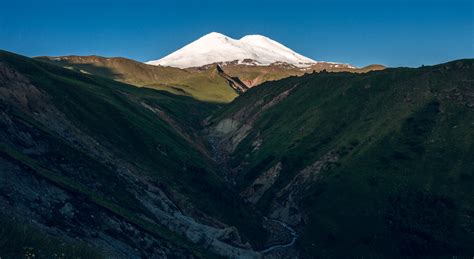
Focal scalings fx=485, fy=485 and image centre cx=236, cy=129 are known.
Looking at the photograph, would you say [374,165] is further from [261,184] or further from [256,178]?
[256,178]

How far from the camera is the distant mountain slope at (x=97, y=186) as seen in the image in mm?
32938

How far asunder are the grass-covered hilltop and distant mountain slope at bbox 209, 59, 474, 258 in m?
0.27

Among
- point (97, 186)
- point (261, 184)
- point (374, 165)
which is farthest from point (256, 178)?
point (97, 186)

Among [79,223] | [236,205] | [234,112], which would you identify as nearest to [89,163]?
[79,223]

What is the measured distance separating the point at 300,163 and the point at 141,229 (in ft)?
202

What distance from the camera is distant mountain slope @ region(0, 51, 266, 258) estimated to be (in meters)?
32.9

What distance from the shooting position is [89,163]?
176 ft

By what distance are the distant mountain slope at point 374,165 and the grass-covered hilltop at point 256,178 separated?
272 millimetres

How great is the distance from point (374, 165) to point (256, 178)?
1039 inches

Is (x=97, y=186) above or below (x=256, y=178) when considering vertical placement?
above

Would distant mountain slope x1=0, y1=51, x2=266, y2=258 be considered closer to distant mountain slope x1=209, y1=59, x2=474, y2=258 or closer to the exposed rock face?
distant mountain slope x1=209, y1=59, x2=474, y2=258

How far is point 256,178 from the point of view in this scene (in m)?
103

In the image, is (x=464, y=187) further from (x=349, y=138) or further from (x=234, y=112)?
(x=234, y=112)

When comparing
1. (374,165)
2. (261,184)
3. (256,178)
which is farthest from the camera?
(256,178)
